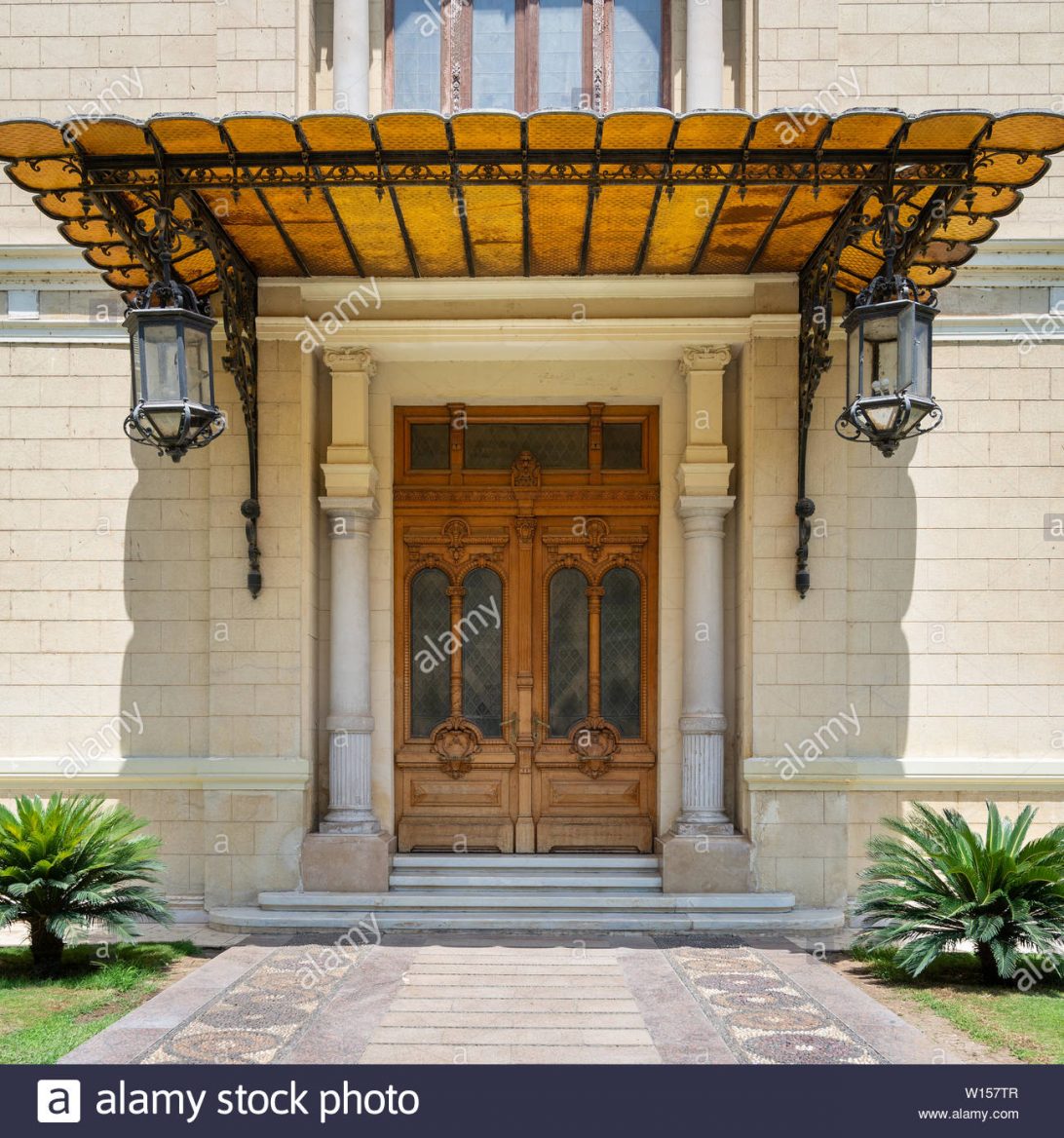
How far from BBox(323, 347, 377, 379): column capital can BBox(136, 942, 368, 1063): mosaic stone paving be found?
4219mm

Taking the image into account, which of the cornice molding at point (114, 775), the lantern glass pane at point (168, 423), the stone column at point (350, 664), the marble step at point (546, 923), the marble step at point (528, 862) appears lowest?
the marble step at point (546, 923)

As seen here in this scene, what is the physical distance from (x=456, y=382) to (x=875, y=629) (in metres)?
3.79

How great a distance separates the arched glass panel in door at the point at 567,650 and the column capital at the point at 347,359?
2.28 meters

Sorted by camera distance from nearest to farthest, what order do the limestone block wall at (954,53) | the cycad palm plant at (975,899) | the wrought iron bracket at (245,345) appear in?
the cycad palm plant at (975,899) < the wrought iron bracket at (245,345) < the limestone block wall at (954,53)

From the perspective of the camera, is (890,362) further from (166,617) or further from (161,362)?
(166,617)

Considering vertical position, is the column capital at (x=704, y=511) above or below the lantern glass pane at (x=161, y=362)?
below

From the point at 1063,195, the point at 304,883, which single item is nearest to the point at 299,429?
the point at 304,883

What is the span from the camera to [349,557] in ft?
29.6

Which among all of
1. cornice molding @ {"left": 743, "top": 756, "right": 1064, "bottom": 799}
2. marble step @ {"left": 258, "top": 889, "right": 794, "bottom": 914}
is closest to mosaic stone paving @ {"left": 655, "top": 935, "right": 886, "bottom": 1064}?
marble step @ {"left": 258, "top": 889, "right": 794, "bottom": 914}

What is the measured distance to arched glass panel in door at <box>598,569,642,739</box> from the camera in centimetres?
946

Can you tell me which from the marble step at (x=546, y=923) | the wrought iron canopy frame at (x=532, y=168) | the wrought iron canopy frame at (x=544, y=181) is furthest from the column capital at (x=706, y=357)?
the marble step at (x=546, y=923)

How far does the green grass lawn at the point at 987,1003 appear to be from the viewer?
5.64m

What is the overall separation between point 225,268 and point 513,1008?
16.5 ft

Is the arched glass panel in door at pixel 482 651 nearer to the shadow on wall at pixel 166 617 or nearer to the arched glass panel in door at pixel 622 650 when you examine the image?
the arched glass panel in door at pixel 622 650
